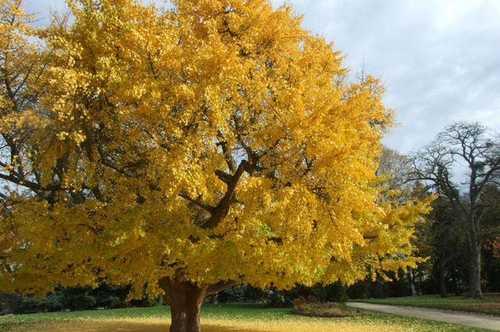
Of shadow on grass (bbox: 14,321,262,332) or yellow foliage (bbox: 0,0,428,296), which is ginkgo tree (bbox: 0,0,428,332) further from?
shadow on grass (bbox: 14,321,262,332)

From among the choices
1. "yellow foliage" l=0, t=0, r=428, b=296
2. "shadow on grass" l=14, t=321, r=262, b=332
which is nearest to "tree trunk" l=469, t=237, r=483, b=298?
"shadow on grass" l=14, t=321, r=262, b=332

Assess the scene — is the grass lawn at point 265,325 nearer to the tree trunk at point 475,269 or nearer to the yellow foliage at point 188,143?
the yellow foliage at point 188,143

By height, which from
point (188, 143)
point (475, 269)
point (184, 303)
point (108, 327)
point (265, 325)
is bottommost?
point (108, 327)

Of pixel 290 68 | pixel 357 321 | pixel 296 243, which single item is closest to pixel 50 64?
pixel 290 68

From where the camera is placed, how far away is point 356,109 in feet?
33.4

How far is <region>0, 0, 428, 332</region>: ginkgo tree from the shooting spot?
30.9ft

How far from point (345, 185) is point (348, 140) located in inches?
37.4

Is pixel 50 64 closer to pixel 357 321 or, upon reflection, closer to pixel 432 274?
pixel 357 321

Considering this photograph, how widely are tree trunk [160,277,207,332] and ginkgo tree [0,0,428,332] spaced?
55.6 inches

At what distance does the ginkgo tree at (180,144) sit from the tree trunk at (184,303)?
1413 millimetres

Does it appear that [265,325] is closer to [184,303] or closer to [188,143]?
[184,303]

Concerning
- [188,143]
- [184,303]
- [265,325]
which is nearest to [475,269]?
[265,325]

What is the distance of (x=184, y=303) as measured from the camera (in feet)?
43.9

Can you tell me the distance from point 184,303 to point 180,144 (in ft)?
19.1
